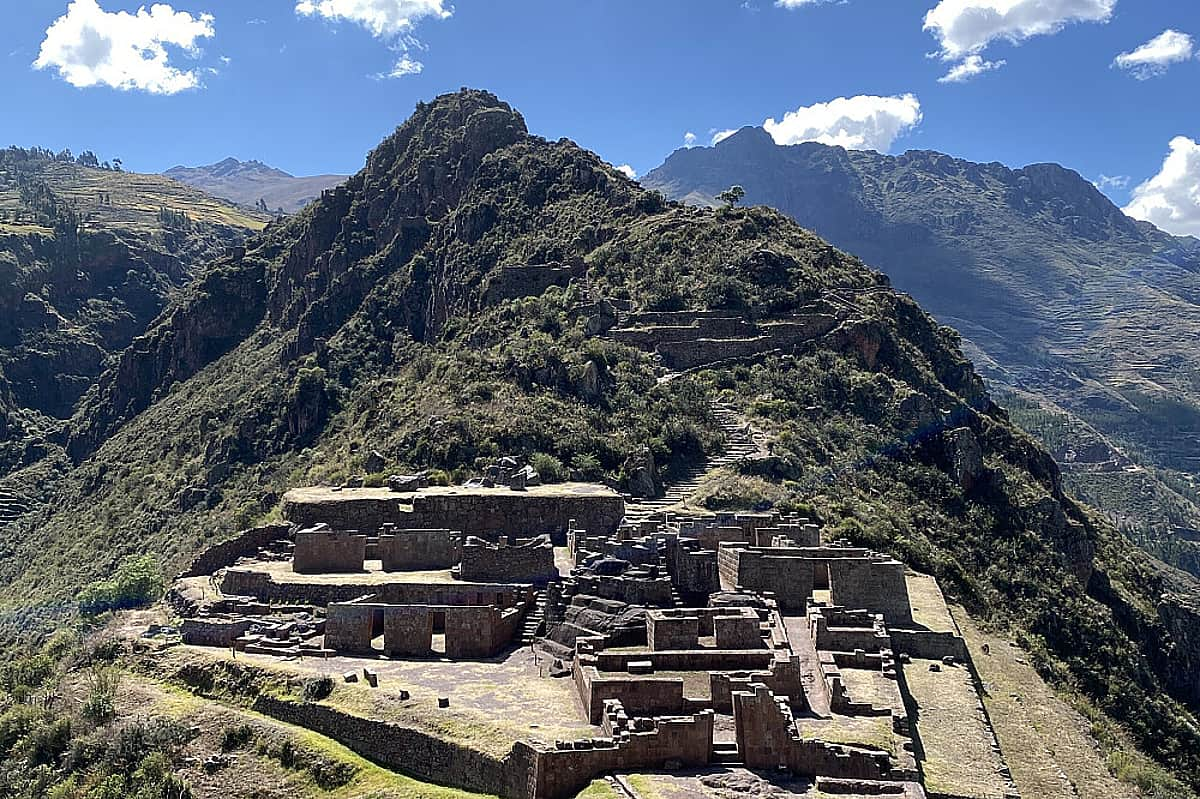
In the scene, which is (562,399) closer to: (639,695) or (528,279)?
(528,279)

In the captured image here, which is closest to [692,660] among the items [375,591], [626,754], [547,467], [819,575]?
[626,754]

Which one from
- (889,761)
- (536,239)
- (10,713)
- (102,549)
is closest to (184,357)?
(102,549)

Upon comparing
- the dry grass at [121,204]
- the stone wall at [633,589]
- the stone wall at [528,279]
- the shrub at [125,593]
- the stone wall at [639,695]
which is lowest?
the shrub at [125,593]

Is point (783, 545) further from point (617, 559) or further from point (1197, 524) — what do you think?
point (1197, 524)

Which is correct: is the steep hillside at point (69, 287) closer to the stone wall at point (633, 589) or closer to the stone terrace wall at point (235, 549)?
the stone terrace wall at point (235, 549)

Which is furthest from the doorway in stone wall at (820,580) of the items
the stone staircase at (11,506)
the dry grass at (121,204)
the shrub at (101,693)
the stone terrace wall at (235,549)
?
the dry grass at (121,204)

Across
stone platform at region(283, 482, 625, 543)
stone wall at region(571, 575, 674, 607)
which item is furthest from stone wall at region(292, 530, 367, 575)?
stone wall at region(571, 575, 674, 607)
